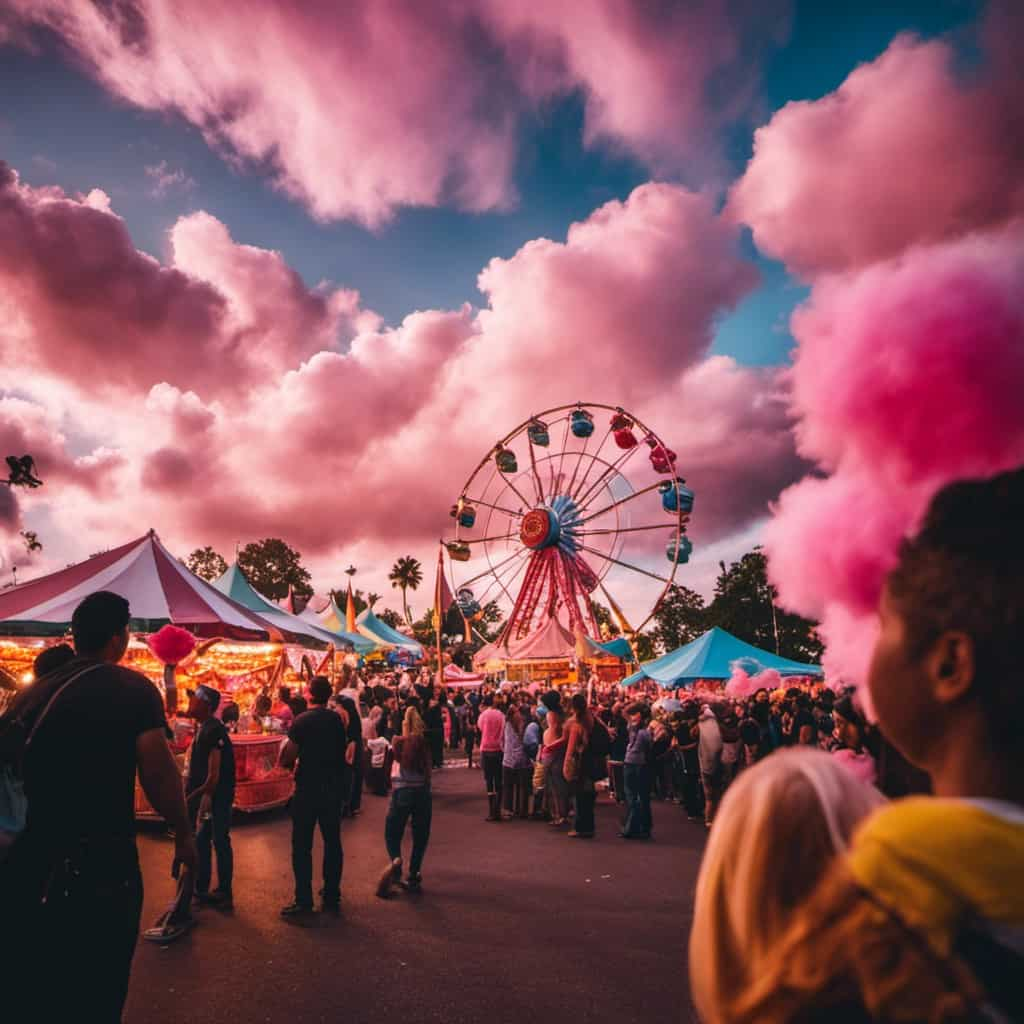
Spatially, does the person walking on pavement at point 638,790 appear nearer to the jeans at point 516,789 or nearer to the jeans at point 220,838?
the jeans at point 516,789

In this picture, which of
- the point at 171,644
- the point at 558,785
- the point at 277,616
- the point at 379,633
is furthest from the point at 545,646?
the point at 171,644

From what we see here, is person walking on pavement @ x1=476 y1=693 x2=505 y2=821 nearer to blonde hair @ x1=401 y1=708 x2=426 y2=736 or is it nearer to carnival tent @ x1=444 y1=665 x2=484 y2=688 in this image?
blonde hair @ x1=401 y1=708 x2=426 y2=736

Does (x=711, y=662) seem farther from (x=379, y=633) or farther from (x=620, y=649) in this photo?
(x=379, y=633)

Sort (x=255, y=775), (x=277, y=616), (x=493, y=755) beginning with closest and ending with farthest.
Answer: (x=255, y=775)
(x=493, y=755)
(x=277, y=616)

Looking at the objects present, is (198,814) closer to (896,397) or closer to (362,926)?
(362,926)

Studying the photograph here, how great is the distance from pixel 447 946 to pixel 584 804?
14.3 ft

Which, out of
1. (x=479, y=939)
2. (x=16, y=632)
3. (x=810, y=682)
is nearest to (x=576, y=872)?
(x=479, y=939)

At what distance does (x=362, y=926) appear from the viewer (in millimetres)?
5332

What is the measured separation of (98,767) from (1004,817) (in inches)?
105

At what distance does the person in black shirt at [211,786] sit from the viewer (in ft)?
18.5

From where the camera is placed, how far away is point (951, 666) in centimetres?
90

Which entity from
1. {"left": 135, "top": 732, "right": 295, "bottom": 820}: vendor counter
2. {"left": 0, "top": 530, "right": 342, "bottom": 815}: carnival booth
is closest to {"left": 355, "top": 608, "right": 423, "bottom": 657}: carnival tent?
{"left": 0, "top": 530, "right": 342, "bottom": 815}: carnival booth

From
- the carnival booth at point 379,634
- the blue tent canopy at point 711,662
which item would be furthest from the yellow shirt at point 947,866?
the carnival booth at point 379,634

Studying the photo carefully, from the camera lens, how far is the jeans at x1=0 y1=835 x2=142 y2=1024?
2.19 m
